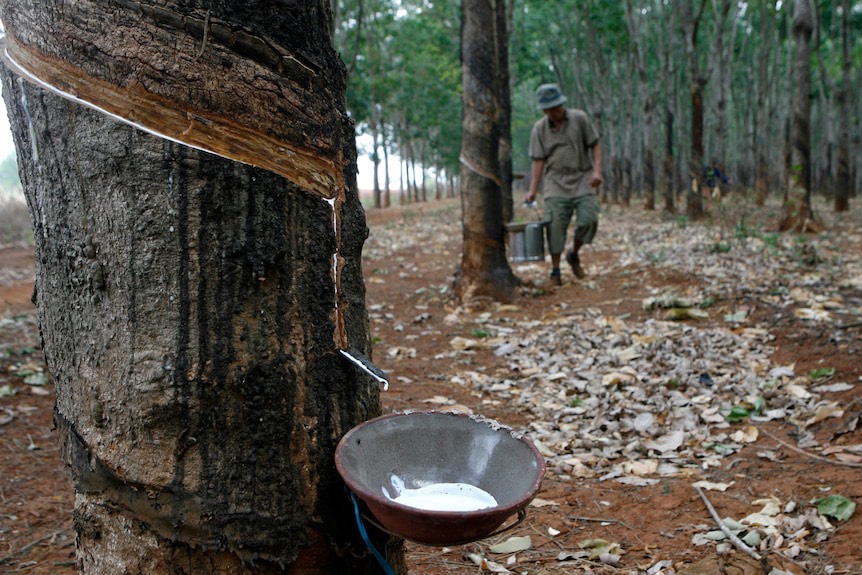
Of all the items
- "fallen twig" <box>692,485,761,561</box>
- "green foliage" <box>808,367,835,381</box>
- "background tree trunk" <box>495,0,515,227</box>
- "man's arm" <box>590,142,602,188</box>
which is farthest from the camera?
"background tree trunk" <box>495,0,515,227</box>

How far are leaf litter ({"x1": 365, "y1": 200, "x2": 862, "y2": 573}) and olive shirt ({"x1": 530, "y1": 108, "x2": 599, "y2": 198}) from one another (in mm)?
1118

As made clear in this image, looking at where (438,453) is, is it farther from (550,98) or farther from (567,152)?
(567,152)

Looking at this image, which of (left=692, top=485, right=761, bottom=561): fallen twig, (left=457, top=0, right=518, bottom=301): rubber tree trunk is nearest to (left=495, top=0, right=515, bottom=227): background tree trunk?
(left=457, top=0, right=518, bottom=301): rubber tree trunk

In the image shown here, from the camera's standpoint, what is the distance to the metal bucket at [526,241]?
7215 millimetres

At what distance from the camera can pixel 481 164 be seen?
21.7 ft

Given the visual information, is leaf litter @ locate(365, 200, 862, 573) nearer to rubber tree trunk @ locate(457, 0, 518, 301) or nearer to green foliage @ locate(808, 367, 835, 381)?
green foliage @ locate(808, 367, 835, 381)

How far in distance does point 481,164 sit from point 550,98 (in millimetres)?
1062

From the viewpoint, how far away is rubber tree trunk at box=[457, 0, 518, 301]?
21.6 feet

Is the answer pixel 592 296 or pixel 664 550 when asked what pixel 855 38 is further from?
pixel 664 550

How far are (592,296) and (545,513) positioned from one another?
14.5 feet

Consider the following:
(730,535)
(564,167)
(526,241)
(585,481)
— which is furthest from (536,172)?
(730,535)

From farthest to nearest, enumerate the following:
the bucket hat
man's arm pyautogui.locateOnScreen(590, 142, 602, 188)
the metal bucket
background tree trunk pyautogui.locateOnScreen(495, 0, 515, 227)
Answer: background tree trunk pyautogui.locateOnScreen(495, 0, 515, 227), the metal bucket, man's arm pyautogui.locateOnScreen(590, 142, 602, 188), the bucket hat

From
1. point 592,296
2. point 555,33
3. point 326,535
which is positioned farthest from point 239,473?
point 555,33

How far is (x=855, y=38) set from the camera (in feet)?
76.6
